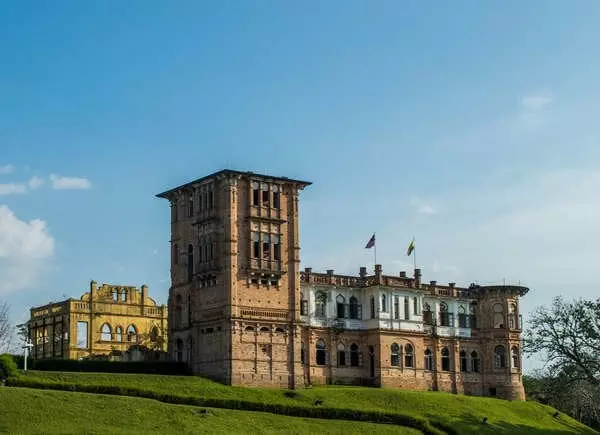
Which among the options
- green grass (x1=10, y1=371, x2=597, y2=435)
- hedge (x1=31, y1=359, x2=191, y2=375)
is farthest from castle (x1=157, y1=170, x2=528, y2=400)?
green grass (x1=10, y1=371, x2=597, y2=435)

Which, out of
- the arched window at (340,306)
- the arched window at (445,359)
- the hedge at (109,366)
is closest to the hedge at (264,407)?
the hedge at (109,366)

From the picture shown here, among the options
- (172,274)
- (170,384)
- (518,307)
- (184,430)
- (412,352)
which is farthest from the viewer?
(518,307)

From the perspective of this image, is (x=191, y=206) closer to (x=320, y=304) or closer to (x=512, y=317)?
(x=320, y=304)

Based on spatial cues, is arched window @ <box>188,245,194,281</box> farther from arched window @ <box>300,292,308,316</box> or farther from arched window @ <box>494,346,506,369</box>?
arched window @ <box>494,346,506,369</box>

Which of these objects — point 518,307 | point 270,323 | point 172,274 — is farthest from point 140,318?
point 518,307

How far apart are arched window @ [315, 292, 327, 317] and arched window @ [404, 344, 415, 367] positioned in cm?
823

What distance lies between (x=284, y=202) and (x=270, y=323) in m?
10.1

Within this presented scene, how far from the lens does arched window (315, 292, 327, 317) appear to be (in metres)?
95.9

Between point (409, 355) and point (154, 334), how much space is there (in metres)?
23.1

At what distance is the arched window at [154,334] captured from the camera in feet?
331

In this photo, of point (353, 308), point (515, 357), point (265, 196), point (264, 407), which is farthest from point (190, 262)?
point (515, 357)

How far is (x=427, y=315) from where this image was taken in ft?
338

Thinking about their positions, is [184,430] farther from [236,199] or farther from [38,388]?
[236,199]

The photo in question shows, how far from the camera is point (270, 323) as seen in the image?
8688 cm
